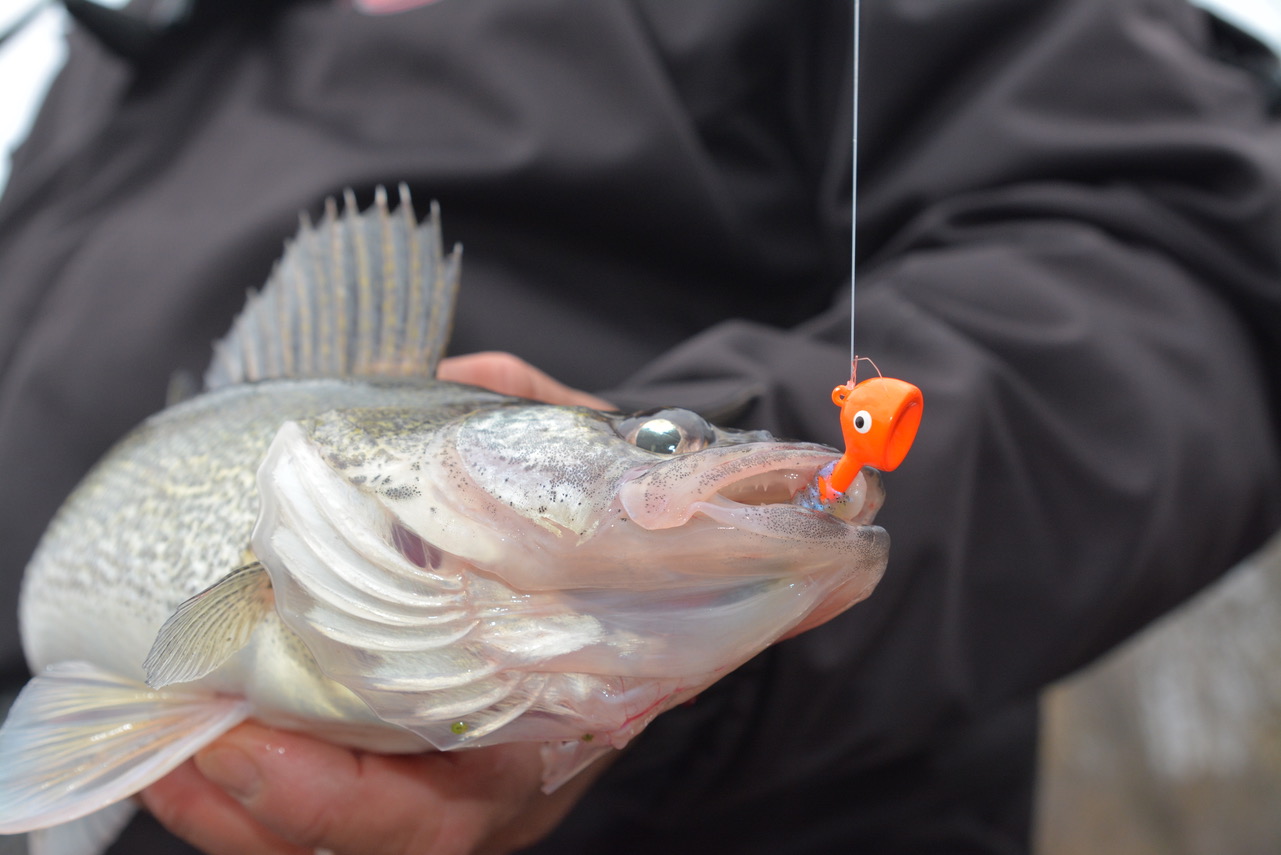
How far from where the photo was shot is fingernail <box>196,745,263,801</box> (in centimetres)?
77

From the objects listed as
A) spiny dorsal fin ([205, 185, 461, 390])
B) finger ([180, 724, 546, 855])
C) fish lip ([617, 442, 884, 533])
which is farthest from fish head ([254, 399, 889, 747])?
spiny dorsal fin ([205, 185, 461, 390])

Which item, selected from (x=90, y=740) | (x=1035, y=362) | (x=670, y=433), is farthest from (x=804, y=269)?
(x=90, y=740)

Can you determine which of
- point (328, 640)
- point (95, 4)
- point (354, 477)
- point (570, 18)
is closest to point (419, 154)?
point (570, 18)

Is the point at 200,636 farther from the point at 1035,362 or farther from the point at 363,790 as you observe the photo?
the point at 1035,362

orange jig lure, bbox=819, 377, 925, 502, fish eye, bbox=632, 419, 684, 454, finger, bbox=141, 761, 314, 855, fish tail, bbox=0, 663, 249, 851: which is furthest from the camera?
finger, bbox=141, 761, 314, 855

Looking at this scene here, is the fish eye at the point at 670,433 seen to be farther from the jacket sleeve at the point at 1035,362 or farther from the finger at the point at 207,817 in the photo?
the finger at the point at 207,817

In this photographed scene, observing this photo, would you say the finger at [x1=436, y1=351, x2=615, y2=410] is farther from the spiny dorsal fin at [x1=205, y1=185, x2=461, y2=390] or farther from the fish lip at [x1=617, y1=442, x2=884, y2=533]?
the fish lip at [x1=617, y1=442, x2=884, y2=533]

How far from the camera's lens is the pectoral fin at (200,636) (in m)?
0.66

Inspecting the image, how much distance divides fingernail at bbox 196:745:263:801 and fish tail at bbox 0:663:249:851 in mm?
16

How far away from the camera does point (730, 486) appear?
60 cm

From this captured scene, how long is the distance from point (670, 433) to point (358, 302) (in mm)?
523

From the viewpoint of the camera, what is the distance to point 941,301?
3.71 ft

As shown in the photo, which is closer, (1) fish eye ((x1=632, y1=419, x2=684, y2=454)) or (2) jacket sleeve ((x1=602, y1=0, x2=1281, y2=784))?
(1) fish eye ((x1=632, y1=419, x2=684, y2=454))

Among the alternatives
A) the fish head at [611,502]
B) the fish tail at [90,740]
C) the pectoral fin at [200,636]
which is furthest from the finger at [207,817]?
the fish head at [611,502]
